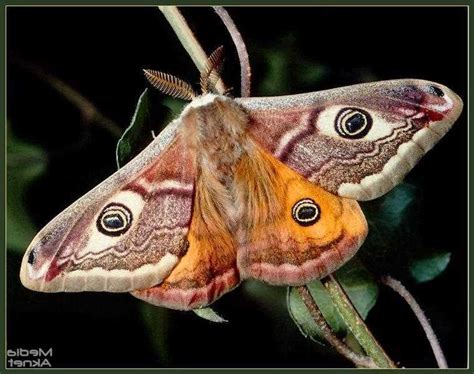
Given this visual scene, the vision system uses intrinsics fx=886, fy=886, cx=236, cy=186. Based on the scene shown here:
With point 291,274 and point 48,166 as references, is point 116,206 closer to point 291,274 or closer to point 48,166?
point 291,274

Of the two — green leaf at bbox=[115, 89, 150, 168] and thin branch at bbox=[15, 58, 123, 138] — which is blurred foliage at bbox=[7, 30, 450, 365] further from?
thin branch at bbox=[15, 58, 123, 138]

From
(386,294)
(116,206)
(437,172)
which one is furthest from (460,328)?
(116,206)

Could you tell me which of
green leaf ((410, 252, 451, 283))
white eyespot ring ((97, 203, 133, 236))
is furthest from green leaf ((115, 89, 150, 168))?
green leaf ((410, 252, 451, 283))

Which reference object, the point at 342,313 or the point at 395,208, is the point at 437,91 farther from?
the point at 342,313

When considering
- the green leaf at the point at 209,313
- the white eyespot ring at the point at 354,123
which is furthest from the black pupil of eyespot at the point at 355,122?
the green leaf at the point at 209,313

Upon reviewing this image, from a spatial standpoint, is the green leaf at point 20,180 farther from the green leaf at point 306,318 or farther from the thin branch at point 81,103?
the green leaf at point 306,318
